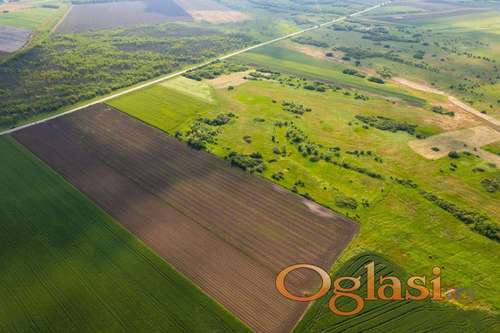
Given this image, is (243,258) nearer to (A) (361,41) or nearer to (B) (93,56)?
(B) (93,56)

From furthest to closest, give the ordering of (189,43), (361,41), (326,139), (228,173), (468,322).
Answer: (361,41), (189,43), (326,139), (228,173), (468,322)

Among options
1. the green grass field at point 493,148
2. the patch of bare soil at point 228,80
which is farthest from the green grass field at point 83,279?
the green grass field at point 493,148

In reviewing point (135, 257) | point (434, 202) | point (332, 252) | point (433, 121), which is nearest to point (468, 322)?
point (332, 252)

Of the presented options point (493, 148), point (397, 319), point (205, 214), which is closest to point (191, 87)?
point (205, 214)

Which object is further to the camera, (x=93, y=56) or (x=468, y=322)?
(x=93, y=56)

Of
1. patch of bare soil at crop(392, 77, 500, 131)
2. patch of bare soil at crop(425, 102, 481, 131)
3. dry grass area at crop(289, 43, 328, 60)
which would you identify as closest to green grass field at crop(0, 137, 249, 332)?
patch of bare soil at crop(425, 102, 481, 131)

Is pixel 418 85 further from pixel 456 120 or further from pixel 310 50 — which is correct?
pixel 310 50

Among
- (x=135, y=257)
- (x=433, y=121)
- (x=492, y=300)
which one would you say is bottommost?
(x=135, y=257)
